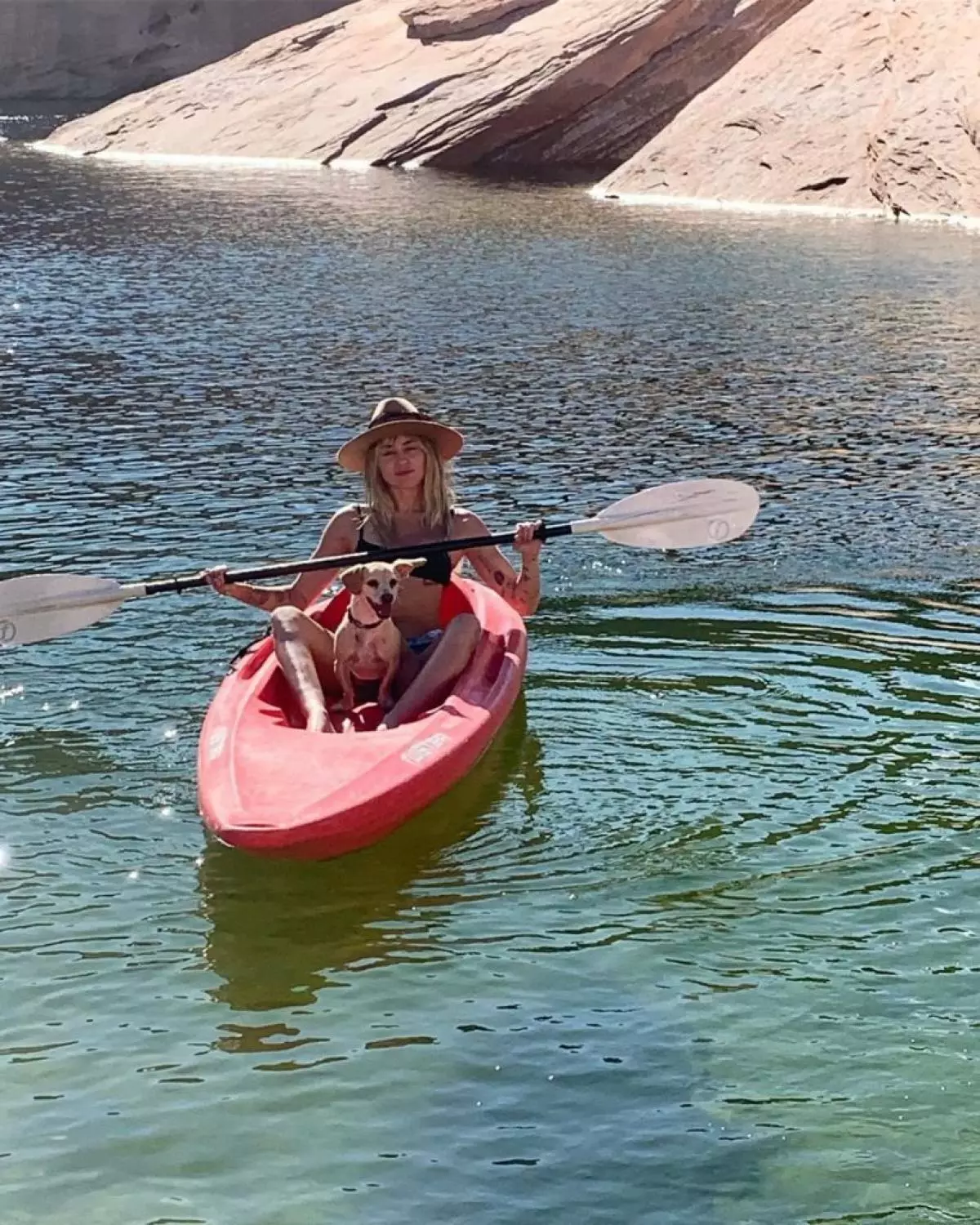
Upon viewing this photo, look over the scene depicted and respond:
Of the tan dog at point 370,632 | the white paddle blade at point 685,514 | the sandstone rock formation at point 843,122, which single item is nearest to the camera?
the tan dog at point 370,632

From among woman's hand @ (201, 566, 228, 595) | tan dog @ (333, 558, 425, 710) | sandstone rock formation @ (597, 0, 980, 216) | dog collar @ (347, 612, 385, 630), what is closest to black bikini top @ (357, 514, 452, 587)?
tan dog @ (333, 558, 425, 710)

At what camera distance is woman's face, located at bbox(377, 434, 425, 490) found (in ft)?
28.3

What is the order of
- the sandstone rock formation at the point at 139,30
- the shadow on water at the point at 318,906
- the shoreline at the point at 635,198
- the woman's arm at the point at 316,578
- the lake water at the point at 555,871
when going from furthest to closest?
the sandstone rock formation at the point at 139,30 < the shoreline at the point at 635,198 < the woman's arm at the point at 316,578 < the shadow on water at the point at 318,906 < the lake water at the point at 555,871

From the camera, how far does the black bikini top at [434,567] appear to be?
875 centimetres

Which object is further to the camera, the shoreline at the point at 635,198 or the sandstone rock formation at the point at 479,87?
the sandstone rock formation at the point at 479,87

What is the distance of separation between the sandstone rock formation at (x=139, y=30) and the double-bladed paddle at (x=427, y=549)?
5118cm

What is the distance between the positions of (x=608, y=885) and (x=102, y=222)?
2487 centimetres

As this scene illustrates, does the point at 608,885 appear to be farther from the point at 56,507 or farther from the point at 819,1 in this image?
the point at 819,1

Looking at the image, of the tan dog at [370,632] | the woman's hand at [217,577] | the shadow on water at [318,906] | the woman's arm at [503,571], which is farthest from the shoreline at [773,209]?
the shadow on water at [318,906]

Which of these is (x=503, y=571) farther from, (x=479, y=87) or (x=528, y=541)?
(x=479, y=87)

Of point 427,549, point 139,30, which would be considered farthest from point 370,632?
point 139,30

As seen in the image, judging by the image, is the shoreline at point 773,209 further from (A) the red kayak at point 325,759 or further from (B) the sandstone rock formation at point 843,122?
(A) the red kayak at point 325,759

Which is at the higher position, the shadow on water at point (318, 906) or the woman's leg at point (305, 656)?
the woman's leg at point (305, 656)

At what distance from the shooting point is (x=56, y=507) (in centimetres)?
1307
